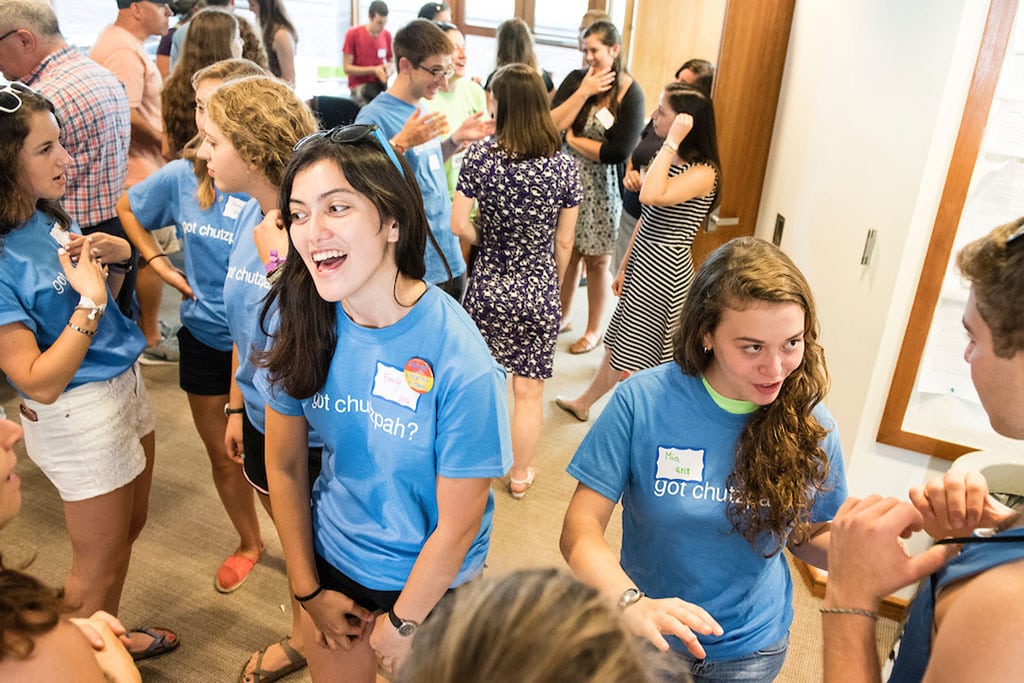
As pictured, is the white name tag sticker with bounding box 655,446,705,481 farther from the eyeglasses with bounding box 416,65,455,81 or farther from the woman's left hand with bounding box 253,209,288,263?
the eyeglasses with bounding box 416,65,455,81

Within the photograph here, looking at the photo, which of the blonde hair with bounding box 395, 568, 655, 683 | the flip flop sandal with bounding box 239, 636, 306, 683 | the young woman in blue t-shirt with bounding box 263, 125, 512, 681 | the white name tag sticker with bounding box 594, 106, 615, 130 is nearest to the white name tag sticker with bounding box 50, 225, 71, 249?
the young woman in blue t-shirt with bounding box 263, 125, 512, 681

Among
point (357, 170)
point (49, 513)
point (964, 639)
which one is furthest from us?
point (49, 513)

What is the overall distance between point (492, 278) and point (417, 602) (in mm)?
1806

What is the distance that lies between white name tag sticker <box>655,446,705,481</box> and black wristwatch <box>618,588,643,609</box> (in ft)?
0.84

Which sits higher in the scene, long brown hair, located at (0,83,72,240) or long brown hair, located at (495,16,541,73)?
long brown hair, located at (495,16,541,73)

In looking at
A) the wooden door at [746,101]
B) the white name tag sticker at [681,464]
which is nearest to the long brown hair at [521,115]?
the wooden door at [746,101]

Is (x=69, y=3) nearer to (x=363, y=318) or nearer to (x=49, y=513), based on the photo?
(x=49, y=513)

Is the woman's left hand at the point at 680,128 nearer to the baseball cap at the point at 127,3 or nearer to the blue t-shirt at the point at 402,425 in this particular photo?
the blue t-shirt at the point at 402,425

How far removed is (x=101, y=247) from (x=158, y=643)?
1241 mm

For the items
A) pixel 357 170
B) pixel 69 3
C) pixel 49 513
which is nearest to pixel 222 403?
pixel 49 513

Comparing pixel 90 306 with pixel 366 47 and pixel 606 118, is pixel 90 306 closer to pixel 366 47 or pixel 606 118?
pixel 606 118

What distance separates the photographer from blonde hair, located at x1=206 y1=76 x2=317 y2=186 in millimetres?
1826

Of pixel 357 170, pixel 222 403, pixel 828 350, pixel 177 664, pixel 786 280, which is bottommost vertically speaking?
pixel 177 664

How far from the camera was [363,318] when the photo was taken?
142 cm
